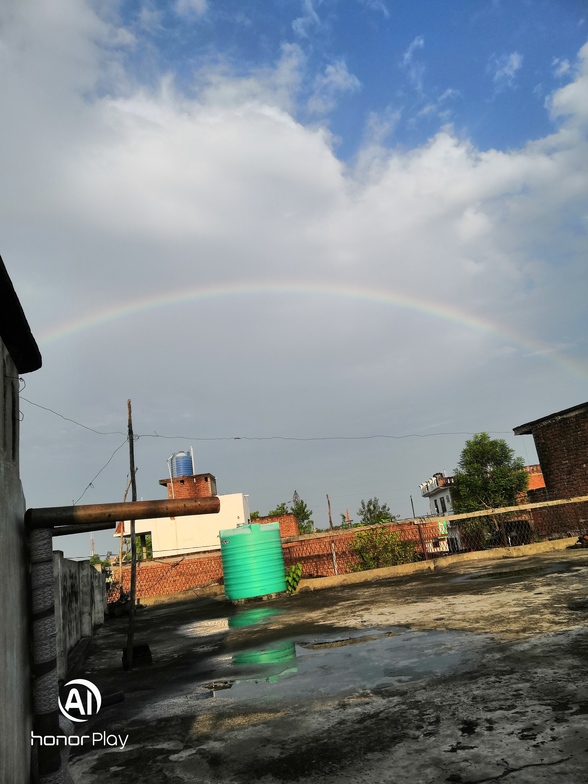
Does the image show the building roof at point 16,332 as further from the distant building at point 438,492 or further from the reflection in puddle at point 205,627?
the distant building at point 438,492

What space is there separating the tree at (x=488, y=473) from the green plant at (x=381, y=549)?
2823 centimetres

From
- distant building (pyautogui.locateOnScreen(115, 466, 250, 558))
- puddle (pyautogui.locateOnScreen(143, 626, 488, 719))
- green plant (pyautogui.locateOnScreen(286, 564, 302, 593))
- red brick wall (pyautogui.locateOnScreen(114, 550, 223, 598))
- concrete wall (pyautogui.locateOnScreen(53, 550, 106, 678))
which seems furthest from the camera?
distant building (pyautogui.locateOnScreen(115, 466, 250, 558))

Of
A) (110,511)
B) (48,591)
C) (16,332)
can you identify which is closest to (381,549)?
(110,511)

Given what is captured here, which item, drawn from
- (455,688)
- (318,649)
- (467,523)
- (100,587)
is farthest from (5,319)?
(467,523)

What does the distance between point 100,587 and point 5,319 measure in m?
16.2

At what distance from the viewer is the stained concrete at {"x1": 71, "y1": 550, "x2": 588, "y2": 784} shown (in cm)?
321

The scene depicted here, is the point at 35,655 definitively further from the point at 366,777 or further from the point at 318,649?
the point at 318,649

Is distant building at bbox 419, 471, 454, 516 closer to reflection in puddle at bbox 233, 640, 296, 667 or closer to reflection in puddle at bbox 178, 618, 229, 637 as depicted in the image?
reflection in puddle at bbox 178, 618, 229, 637

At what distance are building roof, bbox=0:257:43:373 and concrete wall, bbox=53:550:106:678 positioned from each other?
3327 mm

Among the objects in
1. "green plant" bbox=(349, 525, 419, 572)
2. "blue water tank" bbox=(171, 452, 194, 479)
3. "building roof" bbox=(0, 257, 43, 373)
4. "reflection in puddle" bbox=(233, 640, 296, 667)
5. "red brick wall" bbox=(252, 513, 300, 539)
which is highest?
"blue water tank" bbox=(171, 452, 194, 479)

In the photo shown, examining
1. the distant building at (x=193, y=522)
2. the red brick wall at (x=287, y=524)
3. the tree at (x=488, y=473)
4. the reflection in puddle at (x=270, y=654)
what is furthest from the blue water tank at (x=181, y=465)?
the reflection in puddle at (x=270, y=654)

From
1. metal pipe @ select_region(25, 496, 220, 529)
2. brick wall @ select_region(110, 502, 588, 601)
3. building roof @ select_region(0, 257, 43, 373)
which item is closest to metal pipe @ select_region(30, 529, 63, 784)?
metal pipe @ select_region(25, 496, 220, 529)

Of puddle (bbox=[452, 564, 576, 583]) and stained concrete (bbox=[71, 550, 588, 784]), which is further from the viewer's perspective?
puddle (bbox=[452, 564, 576, 583])

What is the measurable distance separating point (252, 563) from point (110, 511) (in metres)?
11.6
